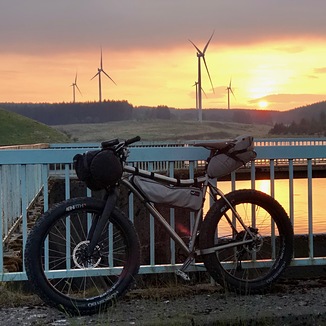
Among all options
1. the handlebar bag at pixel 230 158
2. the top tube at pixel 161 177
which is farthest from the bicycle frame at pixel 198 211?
the handlebar bag at pixel 230 158

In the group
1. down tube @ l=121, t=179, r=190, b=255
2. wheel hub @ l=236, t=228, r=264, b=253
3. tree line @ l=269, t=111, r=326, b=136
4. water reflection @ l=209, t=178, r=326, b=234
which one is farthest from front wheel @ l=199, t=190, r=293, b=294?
tree line @ l=269, t=111, r=326, b=136

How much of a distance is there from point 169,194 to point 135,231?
0.35 meters

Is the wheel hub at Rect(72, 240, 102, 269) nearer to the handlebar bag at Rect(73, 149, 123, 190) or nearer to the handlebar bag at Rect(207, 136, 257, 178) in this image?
the handlebar bag at Rect(73, 149, 123, 190)

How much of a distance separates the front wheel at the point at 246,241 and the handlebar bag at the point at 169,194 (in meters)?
0.15

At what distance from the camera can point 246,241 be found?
14.7ft

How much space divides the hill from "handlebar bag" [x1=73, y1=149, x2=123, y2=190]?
68359mm

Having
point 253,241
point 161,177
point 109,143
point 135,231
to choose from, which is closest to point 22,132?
point 253,241

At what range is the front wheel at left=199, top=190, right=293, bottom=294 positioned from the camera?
14.2 ft

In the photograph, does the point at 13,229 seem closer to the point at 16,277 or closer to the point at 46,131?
the point at 16,277

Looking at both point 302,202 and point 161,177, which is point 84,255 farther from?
point 302,202

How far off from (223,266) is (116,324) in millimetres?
1192

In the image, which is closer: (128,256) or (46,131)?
(128,256)

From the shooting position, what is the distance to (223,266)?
Result: 4.71m

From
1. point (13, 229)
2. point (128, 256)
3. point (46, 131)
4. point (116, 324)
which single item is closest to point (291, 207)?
point (128, 256)
